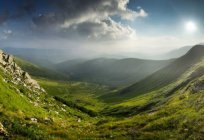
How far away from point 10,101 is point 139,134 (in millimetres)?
31177

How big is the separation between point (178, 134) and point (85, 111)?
349 ft

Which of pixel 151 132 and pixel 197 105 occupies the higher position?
pixel 197 105

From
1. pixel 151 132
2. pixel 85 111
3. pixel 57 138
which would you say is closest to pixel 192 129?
pixel 151 132

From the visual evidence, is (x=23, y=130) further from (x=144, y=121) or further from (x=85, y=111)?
(x=85, y=111)

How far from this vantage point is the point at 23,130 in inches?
1355

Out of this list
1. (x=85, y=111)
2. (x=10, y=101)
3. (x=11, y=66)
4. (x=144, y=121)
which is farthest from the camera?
(x=85, y=111)

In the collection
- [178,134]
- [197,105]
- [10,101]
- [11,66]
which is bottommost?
[178,134]

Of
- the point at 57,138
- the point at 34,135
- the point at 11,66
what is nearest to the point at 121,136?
the point at 57,138

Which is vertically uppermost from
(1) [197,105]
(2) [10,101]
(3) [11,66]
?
(3) [11,66]

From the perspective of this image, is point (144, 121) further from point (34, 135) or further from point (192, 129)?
point (34, 135)

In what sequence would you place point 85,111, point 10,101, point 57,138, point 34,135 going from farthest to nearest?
point 85,111 < point 10,101 < point 57,138 < point 34,135

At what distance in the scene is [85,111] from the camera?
490 ft

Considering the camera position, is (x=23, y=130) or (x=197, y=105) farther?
(x=197, y=105)

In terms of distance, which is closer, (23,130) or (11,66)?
(23,130)
